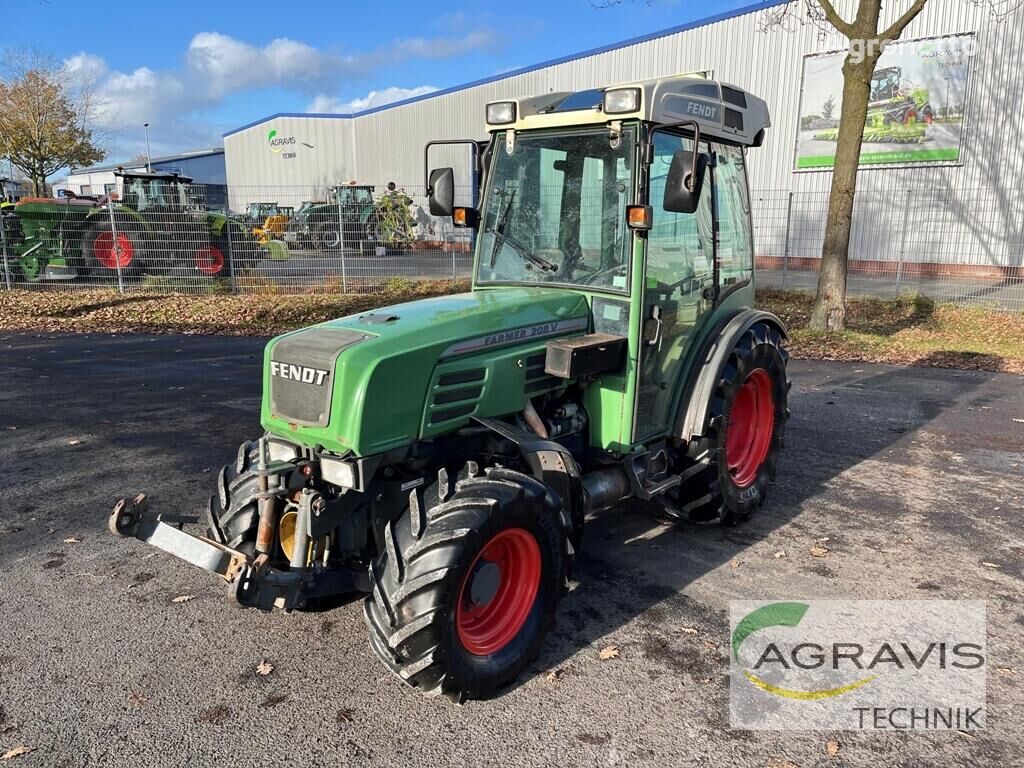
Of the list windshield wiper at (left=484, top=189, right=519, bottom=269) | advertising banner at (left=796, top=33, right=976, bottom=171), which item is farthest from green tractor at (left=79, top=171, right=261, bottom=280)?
advertising banner at (left=796, top=33, right=976, bottom=171)

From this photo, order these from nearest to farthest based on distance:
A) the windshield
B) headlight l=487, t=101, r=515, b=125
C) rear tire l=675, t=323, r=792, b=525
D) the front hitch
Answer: the front hitch < the windshield < headlight l=487, t=101, r=515, b=125 < rear tire l=675, t=323, r=792, b=525

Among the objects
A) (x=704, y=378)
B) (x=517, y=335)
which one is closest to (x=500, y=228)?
(x=517, y=335)

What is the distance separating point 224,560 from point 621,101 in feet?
8.51

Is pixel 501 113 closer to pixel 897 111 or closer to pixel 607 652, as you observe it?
pixel 607 652

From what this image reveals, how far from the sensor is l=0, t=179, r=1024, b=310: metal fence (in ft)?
45.0

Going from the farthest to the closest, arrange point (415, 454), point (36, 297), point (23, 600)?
point (36, 297) < point (23, 600) < point (415, 454)

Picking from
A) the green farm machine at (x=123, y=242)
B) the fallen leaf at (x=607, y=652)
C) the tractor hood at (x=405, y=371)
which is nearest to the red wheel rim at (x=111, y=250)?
the green farm machine at (x=123, y=242)

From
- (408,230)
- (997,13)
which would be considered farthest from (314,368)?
(997,13)

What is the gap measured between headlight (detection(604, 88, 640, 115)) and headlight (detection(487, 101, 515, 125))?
605 mm

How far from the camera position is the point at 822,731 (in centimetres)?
281

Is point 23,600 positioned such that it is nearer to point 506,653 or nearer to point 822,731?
point 506,653

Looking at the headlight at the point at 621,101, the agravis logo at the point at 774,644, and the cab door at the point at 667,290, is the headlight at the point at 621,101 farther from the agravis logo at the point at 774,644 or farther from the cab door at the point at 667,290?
the agravis logo at the point at 774,644

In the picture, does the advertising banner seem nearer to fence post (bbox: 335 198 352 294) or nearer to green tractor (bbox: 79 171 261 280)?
fence post (bbox: 335 198 352 294)

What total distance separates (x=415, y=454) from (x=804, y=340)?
27.5 ft
